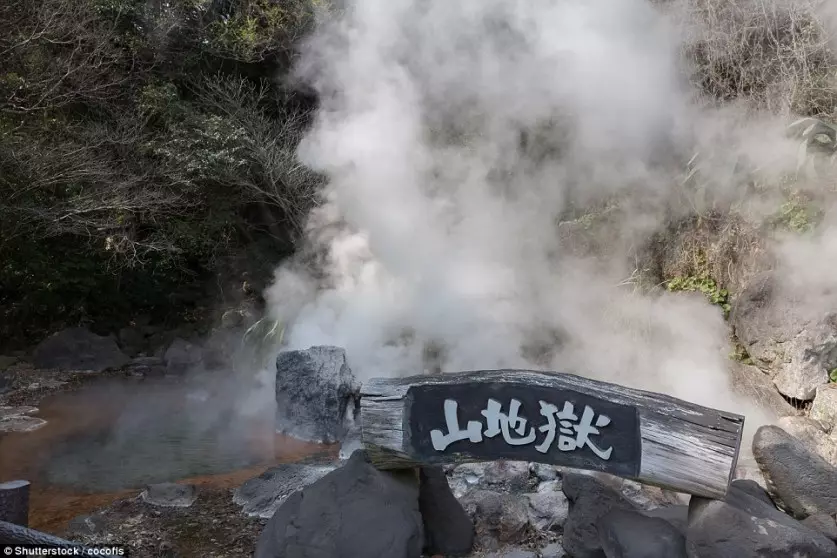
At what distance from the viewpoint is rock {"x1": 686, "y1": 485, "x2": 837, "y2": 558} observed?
2631 millimetres

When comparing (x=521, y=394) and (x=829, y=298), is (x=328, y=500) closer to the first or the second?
(x=521, y=394)

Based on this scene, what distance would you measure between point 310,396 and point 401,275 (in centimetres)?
272

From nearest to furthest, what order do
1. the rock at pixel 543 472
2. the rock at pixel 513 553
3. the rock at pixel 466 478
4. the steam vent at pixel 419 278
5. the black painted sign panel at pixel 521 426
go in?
the black painted sign panel at pixel 521 426 < the steam vent at pixel 419 278 < the rock at pixel 513 553 < the rock at pixel 466 478 < the rock at pixel 543 472

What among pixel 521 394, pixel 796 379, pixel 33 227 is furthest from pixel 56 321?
pixel 796 379

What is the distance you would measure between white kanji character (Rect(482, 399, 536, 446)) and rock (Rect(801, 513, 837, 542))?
5.39ft

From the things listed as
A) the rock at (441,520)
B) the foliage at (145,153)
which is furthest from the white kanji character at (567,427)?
the foliage at (145,153)

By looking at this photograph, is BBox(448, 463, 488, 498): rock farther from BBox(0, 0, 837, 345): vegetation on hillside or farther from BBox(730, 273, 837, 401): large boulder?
BBox(0, 0, 837, 345): vegetation on hillside

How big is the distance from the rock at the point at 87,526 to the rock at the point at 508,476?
2.45m

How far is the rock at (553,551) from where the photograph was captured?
3326mm

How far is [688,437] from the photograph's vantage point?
8.88 feet

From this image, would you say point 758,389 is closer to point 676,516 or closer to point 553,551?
point 676,516

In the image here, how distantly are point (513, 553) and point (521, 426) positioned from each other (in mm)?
989

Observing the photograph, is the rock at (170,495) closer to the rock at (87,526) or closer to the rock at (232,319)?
the rock at (87,526)

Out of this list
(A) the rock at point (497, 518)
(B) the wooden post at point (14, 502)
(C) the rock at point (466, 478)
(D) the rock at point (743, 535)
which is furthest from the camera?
(C) the rock at point (466, 478)
